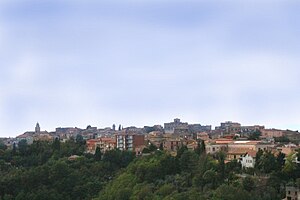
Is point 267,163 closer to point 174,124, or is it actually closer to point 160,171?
point 160,171

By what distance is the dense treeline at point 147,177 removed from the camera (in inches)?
773

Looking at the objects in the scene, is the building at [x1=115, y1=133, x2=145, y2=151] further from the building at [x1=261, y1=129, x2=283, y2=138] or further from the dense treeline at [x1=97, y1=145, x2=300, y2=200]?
the dense treeline at [x1=97, y1=145, x2=300, y2=200]

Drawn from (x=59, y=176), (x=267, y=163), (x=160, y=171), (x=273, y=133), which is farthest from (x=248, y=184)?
(x=273, y=133)

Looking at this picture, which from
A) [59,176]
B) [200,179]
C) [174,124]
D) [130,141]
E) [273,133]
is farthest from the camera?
[174,124]

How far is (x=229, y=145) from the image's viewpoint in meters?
31.7

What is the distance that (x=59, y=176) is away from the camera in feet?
96.9

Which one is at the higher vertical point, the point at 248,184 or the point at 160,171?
the point at 160,171

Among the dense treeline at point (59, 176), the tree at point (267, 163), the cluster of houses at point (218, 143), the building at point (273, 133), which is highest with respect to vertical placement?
the building at point (273, 133)

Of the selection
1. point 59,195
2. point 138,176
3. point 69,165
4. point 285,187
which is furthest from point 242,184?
point 69,165

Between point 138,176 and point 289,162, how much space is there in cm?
781

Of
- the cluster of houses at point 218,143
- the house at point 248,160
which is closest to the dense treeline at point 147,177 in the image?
the house at point 248,160

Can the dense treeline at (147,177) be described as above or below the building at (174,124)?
below

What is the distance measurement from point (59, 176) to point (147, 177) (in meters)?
6.71

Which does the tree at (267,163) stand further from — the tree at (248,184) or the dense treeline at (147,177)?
the tree at (248,184)
